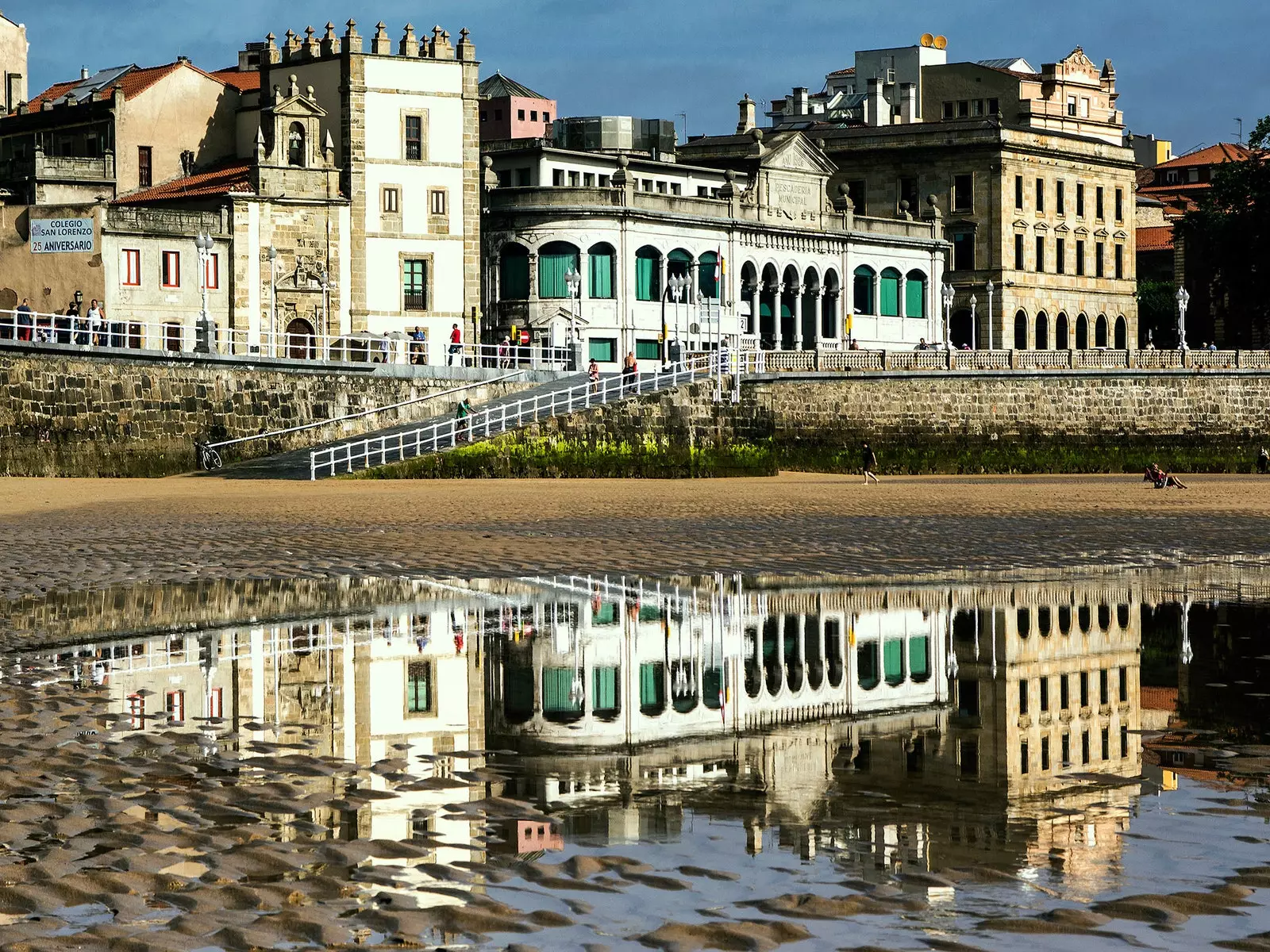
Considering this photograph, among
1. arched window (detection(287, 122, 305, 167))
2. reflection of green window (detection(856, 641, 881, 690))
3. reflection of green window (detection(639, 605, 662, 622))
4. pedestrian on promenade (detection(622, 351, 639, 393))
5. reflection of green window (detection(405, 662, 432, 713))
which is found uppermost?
arched window (detection(287, 122, 305, 167))

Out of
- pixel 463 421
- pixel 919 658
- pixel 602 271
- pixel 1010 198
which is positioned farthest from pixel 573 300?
pixel 919 658


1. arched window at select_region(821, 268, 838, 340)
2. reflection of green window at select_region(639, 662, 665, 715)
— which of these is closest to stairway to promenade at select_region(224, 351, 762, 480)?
arched window at select_region(821, 268, 838, 340)

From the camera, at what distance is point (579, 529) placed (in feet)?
87.9

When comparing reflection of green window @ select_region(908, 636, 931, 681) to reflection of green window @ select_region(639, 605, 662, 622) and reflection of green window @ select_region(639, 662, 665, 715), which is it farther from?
reflection of green window @ select_region(639, 605, 662, 622)

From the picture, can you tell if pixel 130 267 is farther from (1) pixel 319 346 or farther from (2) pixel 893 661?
(2) pixel 893 661

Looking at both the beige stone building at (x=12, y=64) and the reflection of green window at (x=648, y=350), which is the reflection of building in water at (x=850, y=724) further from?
the beige stone building at (x=12, y=64)

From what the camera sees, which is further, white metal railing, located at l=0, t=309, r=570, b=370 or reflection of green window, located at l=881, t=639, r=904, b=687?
white metal railing, located at l=0, t=309, r=570, b=370

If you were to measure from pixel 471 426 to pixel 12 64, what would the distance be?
4493cm

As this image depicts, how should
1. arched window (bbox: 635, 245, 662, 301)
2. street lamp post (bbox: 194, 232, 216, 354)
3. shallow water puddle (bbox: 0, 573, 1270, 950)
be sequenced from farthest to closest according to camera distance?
arched window (bbox: 635, 245, 662, 301)
street lamp post (bbox: 194, 232, 216, 354)
shallow water puddle (bbox: 0, 573, 1270, 950)

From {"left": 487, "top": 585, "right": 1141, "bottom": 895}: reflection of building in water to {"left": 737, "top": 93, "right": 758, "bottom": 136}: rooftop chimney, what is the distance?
241 ft

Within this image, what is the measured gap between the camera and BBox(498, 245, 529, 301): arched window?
71125 millimetres

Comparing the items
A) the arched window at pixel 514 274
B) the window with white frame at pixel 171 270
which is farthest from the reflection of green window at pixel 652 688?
the arched window at pixel 514 274

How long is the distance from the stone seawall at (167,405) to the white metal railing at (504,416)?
2.12 meters

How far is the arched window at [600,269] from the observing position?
71375 millimetres
